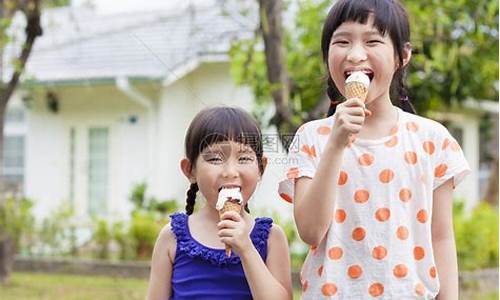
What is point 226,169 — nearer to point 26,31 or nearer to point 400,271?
point 400,271

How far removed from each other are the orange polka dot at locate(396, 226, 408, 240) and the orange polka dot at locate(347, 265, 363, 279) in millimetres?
118

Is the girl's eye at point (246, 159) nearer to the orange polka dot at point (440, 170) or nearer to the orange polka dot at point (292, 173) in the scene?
the orange polka dot at point (292, 173)

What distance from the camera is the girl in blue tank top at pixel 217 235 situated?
219 centimetres

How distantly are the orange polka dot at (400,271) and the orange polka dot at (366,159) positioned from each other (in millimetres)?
246

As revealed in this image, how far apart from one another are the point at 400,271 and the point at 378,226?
0.11m

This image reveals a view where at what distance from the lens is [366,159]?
6.97ft

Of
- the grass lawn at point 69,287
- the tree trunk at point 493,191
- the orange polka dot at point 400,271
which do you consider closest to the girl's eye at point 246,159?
the orange polka dot at point 400,271

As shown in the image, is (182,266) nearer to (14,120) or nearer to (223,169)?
(223,169)

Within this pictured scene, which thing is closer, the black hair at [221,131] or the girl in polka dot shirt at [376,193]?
the girl in polka dot shirt at [376,193]

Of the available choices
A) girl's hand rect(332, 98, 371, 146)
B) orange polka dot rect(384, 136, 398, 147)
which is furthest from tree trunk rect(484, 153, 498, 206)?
girl's hand rect(332, 98, 371, 146)

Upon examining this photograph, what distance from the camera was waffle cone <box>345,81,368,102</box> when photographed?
6.49 feet

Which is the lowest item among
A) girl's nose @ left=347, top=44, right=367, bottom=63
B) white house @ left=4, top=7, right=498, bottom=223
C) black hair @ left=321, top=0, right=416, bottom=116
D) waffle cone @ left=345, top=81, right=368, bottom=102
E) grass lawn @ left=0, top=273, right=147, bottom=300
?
grass lawn @ left=0, top=273, right=147, bottom=300

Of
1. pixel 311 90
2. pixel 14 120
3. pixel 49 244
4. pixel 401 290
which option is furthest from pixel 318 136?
pixel 14 120

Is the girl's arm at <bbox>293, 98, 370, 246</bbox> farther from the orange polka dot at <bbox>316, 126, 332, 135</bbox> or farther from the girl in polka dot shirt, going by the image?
the orange polka dot at <bbox>316, 126, 332, 135</bbox>
